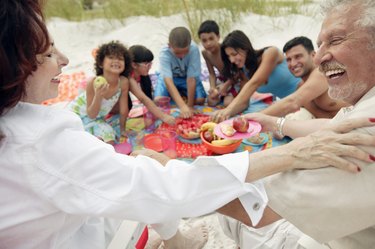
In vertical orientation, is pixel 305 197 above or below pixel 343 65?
below

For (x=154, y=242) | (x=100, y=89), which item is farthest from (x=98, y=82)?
(x=154, y=242)

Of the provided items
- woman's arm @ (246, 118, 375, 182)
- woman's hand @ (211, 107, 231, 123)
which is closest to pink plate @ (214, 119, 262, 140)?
woman's hand @ (211, 107, 231, 123)

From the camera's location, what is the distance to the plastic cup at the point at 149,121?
→ 355cm

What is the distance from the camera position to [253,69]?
12.3 ft

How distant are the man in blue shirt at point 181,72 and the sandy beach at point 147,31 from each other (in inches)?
51.3

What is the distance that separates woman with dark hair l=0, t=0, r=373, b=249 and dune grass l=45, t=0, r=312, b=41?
16.0 ft

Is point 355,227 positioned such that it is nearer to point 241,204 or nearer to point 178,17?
point 241,204

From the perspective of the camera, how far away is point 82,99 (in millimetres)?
3502

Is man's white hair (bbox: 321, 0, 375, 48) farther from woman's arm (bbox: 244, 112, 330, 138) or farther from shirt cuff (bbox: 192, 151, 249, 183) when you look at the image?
woman's arm (bbox: 244, 112, 330, 138)

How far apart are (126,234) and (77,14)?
7.46m

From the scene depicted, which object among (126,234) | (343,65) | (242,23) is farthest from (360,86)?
(242,23)

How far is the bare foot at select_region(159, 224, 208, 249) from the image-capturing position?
1.89 m

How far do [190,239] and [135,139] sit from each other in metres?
1.46

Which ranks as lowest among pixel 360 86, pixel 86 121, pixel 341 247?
pixel 86 121
